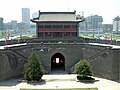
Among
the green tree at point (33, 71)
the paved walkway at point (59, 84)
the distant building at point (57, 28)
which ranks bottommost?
the paved walkway at point (59, 84)

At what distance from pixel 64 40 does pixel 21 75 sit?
525 inches

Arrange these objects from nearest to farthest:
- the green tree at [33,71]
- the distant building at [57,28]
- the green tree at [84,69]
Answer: the green tree at [33,71] < the green tree at [84,69] < the distant building at [57,28]

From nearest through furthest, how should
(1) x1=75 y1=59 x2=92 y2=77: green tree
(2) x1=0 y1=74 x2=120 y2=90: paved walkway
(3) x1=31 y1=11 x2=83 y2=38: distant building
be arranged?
(2) x1=0 y1=74 x2=120 y2=90: paved walkway
(1) x1=75 y1=59 x2=92 y2=77: green tree
(3) x1=31 y1=11 x2=83 y2=38: distant building

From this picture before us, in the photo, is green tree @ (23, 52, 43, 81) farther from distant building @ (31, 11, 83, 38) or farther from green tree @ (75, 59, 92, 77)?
distant building @ (31, 11, 83, 38)

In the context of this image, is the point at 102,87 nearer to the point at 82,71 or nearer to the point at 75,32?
the point at 82,71

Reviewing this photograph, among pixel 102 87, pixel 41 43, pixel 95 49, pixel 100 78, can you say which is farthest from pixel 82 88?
pixel 41 43

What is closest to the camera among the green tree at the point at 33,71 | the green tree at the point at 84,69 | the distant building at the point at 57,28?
the green tree at the point at 33,71

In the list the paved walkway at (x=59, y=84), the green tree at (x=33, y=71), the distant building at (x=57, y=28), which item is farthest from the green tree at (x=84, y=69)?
the distant building at (x=57, y=28)

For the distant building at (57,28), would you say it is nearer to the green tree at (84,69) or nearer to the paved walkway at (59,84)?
the paved walkway at (59,84)

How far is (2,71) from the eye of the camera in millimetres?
40281

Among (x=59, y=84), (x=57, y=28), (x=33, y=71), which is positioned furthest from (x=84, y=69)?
(x=57, y=28)

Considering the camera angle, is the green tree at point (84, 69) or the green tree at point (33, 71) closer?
the green tree at point (33, 71)

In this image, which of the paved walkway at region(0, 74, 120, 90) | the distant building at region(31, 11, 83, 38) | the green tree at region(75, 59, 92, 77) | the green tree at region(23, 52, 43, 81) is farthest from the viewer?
the distant building at region(31, 11, 83, 38)

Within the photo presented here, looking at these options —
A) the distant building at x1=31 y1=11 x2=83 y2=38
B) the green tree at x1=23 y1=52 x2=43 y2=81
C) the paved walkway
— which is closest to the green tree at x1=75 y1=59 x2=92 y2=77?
the paved walkway
